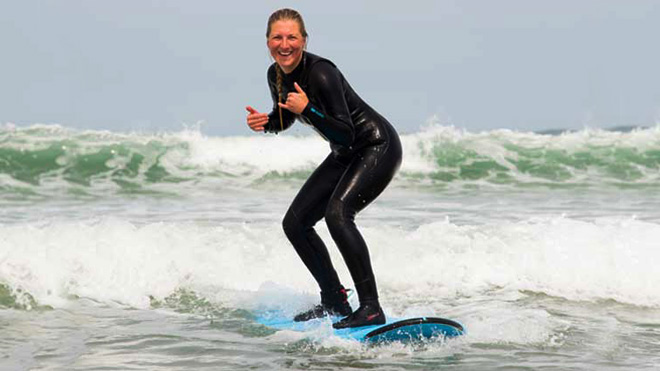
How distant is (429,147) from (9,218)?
12.4 metres

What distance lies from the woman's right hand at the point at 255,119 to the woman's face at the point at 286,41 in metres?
0.37

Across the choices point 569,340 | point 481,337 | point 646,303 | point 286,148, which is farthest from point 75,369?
point 286,148

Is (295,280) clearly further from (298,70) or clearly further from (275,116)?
(298,70)

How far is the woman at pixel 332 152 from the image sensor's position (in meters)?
5.09

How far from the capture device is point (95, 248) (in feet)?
27.7

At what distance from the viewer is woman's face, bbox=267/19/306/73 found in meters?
5.11

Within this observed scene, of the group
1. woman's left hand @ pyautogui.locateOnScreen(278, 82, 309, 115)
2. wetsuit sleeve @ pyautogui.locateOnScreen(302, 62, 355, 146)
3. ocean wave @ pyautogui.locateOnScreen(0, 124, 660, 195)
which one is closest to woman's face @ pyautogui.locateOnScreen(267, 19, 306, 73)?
wetsuit sleeve @ pyautogui.locateOnScreen(302, 62, 355, 146)

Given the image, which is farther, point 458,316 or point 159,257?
point 159,257

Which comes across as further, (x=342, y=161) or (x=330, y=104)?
(x=342, y=161)

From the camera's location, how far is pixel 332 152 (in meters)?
5.52

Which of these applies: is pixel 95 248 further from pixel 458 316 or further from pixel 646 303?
pixel 646 303

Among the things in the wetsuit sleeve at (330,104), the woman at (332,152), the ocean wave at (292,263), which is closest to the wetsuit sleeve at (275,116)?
the woman at (332,152)

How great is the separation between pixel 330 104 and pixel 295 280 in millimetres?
3445

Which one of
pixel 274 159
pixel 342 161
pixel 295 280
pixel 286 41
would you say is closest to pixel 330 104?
pixel 286 41
